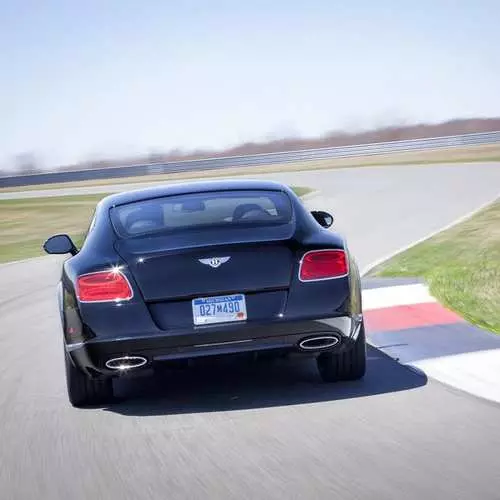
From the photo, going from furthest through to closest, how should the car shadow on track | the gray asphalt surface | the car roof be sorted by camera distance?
the car roof → the car shadow on track → the gray asphalt surface

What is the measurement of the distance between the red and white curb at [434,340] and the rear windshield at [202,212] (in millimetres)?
1475

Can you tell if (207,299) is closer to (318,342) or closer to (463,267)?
(318,342)

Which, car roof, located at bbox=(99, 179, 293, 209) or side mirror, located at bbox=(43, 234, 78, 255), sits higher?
car roof, located at bbox=(99, 179, 293, 209)

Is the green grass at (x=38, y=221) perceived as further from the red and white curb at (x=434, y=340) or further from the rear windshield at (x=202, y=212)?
the rear windshield at (x=202, y=212)

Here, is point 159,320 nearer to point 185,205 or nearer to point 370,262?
point 185,205

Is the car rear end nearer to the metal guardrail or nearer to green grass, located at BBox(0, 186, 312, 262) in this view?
green grass, located at BBox(0, 186, 312, 262)

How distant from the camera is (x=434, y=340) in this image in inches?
334

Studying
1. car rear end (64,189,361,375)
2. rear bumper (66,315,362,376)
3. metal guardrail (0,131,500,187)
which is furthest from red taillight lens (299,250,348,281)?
metal guardrail (0,131,500,187)

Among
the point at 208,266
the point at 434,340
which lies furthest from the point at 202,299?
the point at 434,340

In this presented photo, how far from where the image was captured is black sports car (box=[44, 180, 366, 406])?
6344mm

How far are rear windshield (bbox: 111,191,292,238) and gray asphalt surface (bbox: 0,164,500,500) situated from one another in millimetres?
1095

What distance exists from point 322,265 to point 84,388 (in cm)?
169

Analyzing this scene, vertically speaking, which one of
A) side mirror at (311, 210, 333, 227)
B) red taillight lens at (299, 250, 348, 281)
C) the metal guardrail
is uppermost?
red taillight lens at (299, 250, 348, 281)

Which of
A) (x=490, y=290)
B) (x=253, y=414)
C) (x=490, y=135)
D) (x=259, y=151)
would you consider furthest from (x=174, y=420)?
(x=259, y=151)
